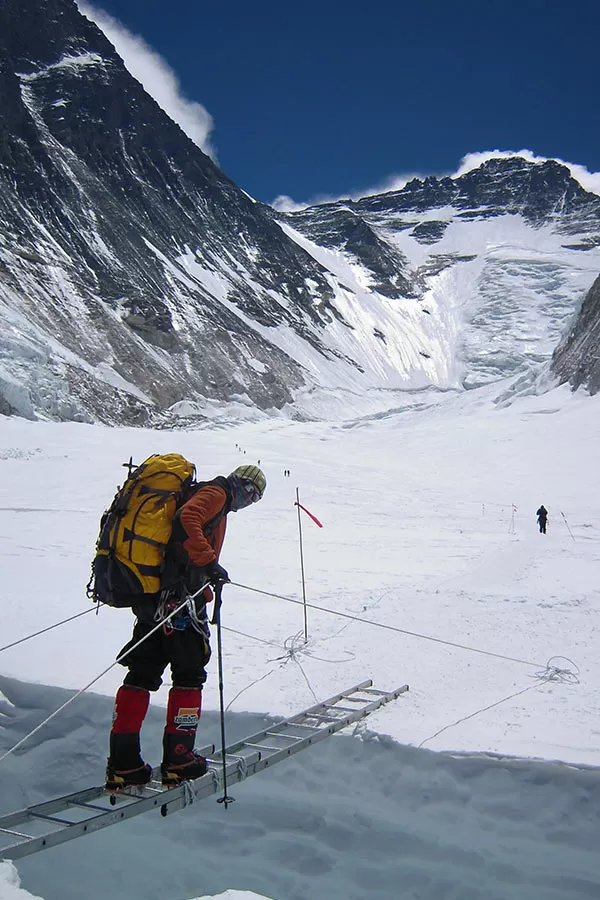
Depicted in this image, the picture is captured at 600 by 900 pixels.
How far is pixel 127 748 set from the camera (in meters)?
3.80

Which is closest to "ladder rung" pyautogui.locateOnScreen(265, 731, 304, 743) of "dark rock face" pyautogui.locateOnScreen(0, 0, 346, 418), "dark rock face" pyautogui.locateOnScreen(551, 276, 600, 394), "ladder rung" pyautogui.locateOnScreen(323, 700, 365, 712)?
"ladder rung" pyautogui.locateOnScreen(323, 700, 365, 712)

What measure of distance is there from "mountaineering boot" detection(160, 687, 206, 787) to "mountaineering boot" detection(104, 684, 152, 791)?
13 centimetres

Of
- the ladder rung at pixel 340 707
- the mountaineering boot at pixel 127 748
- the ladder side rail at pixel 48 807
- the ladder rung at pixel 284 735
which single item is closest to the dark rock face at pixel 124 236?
the ladder rung at pixel 340 707

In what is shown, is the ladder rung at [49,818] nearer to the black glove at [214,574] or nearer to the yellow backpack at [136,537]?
the yellow backpack at [136,537]

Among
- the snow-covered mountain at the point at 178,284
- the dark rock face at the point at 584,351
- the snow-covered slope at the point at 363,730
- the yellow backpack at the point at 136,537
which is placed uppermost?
the snow-covered mountain at the point at 178,284

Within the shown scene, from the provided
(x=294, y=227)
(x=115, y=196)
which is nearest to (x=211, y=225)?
(x=115, y=196)

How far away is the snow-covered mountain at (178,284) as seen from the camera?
186 feet

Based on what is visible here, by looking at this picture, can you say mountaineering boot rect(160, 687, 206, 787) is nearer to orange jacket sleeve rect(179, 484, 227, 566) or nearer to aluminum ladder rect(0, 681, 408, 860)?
aluminum ladder rect(0, 681, 408, 860)

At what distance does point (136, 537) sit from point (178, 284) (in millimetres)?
75458

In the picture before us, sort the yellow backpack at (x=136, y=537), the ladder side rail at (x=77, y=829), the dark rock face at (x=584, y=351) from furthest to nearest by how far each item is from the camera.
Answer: the dark rock face at (x=584, y=351) < the yellow backpack at (x=136, y=537) < the ladder side rail at (x=77, y=829)

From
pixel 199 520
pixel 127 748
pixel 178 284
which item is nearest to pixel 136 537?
pixel 199 520

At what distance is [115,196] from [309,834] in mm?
82262

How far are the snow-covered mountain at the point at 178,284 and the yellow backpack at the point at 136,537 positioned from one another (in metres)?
35.9

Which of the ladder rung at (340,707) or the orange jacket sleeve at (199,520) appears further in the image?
the ladder rung at (340,707)
